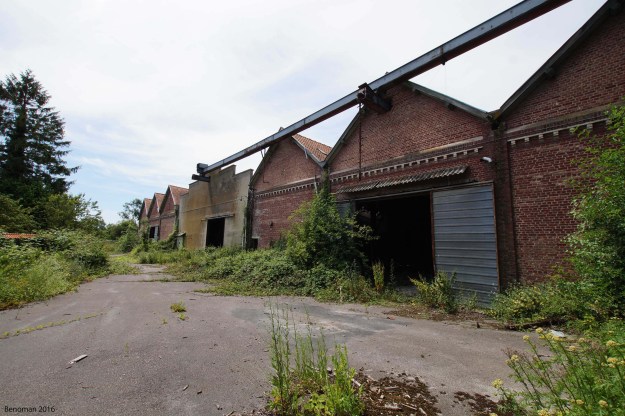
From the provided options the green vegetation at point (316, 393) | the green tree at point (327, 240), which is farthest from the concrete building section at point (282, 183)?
the green vegetation at point (316, 393)

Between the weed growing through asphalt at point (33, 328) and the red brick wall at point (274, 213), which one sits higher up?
the red brick wall at point (274, 213)

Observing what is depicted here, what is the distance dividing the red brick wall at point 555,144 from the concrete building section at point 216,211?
13673mm

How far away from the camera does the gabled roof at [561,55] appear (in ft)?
21.1

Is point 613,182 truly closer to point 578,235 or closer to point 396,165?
point 578,235

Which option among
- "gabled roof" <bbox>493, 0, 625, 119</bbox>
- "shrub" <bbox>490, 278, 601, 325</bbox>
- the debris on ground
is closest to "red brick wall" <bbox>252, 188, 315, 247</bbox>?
"gabled roof" <bbox>493, 0, 625, 119</bbox>

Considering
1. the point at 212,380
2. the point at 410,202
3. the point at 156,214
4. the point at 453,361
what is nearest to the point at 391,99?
the point at 410,202

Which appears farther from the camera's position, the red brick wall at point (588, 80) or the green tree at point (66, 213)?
the green tree at point (66, 213)

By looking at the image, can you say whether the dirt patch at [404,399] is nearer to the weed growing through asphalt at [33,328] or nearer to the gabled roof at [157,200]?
the weed growing through asphalt at [33,328]

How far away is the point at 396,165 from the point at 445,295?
4782 millimetres

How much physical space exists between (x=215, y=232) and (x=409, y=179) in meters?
16.6

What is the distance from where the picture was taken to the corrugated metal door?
7.68 metres

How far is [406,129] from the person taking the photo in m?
10.2

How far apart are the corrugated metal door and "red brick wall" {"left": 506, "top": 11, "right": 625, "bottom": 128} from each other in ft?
7.96

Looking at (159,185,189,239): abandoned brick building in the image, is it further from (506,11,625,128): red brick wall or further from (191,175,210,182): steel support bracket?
(506,11,625,128): red brick wall
